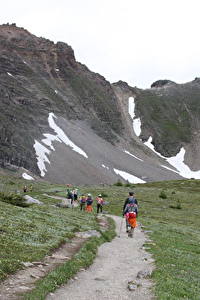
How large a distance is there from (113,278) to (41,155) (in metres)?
135

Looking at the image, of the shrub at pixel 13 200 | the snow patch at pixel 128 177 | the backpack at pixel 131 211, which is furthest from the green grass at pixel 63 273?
the snow patch at pixel 128 177

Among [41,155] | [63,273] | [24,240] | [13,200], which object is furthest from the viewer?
[41,155]

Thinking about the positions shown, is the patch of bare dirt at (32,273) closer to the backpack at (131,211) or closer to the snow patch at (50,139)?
the backpack at (131,211)

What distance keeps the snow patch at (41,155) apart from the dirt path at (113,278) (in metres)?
115

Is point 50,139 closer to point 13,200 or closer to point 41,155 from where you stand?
point 41,155

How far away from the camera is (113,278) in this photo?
1705 cm

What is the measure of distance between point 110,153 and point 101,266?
16229cm

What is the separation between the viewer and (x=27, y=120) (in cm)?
17312

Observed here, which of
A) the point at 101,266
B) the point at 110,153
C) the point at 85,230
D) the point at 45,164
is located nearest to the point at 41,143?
the point at 45,164

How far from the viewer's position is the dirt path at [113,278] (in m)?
14.1

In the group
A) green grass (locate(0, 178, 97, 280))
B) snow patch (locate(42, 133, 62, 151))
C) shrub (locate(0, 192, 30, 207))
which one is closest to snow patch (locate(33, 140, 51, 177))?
snow patch (locate(42, 133, 62, 151))

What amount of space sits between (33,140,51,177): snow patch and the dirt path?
114914 mm

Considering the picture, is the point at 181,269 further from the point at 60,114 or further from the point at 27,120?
the point at 60,114

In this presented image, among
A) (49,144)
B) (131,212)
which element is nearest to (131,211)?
(131,212)
